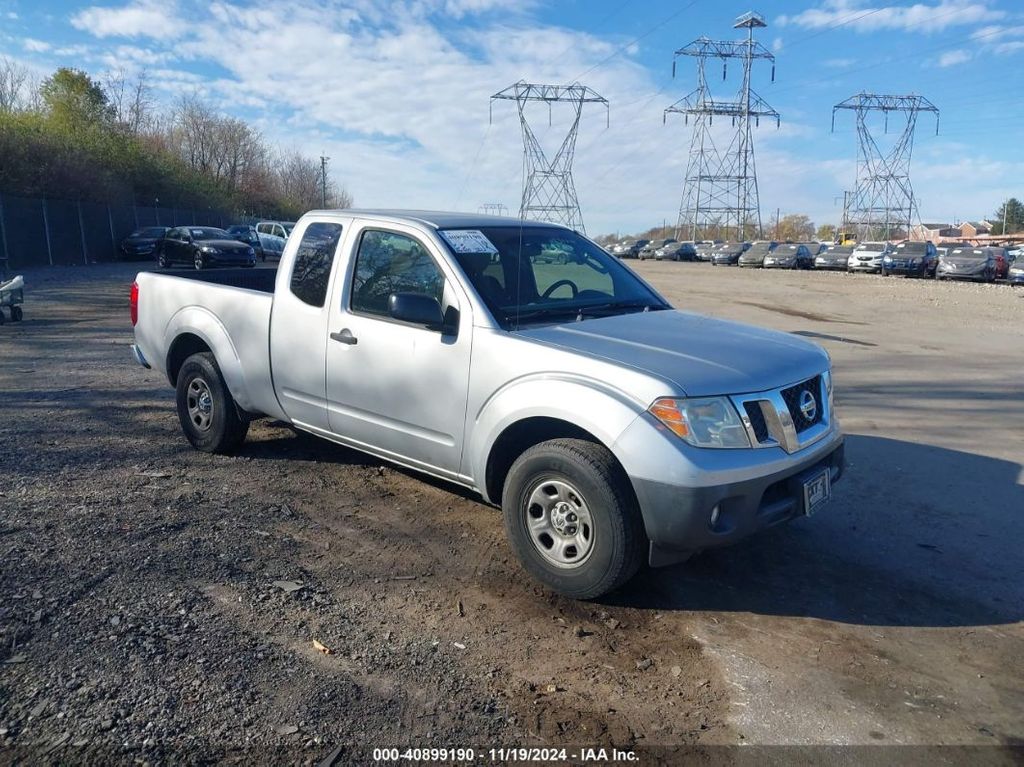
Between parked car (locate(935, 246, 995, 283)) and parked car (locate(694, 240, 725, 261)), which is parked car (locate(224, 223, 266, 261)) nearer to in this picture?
parked car (locate(935, 246, 995, 283))

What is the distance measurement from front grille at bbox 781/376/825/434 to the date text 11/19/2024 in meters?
1.95

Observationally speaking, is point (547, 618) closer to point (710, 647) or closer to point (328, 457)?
point (710, 647)

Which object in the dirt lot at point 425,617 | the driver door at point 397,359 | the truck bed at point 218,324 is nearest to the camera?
the dirt lot at point 425,617

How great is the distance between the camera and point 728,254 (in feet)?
182

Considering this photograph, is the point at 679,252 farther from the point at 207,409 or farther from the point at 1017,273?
the point at 207,409

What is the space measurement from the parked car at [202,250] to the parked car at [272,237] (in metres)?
3.41

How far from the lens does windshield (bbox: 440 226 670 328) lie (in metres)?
4.66

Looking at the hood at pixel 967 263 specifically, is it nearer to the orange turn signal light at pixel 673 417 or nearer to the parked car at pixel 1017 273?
the parked car at pixel 1017 273

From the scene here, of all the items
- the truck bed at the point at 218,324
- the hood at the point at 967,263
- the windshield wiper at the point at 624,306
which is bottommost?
the hood at the point at 967,263

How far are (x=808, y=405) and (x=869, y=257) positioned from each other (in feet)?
140

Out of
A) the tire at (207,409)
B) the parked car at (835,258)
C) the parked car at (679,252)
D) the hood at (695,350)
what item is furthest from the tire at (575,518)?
the parked car at (679,252)

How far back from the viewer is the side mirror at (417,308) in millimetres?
4363

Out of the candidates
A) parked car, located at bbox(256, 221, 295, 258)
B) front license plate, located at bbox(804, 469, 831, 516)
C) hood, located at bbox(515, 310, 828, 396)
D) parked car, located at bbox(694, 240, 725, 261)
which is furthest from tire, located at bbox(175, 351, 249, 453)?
parked car, located at bbox(694, 240, 725, 261)

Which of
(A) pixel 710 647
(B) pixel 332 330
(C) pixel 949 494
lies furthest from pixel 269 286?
(C) pixel 949 494
